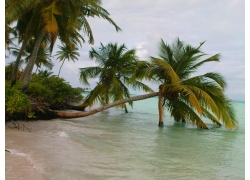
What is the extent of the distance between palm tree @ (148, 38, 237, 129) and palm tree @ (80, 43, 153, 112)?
439 cm

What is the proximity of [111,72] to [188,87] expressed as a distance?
739cm

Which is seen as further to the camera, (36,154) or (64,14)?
(64,14)

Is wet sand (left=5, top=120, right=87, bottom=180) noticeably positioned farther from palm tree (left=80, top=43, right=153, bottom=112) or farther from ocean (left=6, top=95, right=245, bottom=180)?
palm tree (left=80, top=43, right=153, bottom=112)

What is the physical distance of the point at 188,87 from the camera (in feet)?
41.8

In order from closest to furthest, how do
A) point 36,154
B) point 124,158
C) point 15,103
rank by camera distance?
point 36,154 < point 124,158 < point 15,103

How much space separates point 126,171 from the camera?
5.55 meters

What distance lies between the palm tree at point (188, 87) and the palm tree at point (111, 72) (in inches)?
173

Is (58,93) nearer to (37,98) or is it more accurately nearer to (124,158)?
(37,98)

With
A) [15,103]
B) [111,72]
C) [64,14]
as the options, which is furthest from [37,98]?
[111,72]

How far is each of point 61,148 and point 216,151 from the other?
5101 millimetres

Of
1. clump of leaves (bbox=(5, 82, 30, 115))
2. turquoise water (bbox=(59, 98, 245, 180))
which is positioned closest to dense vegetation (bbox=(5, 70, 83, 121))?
clump of leaves (bbox=(5, 82, 30, 115))

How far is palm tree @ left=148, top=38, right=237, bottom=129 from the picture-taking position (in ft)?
41.0

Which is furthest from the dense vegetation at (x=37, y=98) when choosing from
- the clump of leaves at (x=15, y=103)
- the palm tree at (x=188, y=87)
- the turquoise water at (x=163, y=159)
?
the palm tree at (x=188, y=87)

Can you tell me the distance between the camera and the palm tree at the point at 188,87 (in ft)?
41.0
